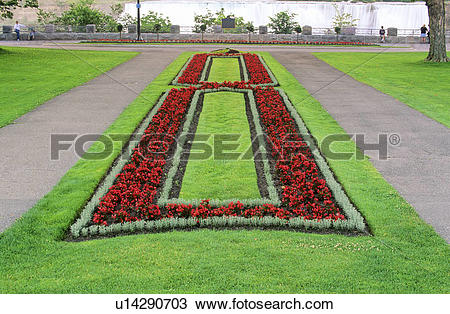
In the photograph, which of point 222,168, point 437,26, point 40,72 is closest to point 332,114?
point 222,168

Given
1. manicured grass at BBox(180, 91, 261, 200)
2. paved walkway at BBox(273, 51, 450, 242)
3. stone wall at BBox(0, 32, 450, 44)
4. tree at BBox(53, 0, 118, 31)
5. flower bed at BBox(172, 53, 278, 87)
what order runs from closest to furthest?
1. paved walkway at BBox(273, 51, 450, 242)
2. manicured grass at BBox(180, 91, 261, 200)
3. flower bed at BBox(172, 53, 278, 87)
4. stone wall at BBox(0, 32, 450, 44)
5. tree at BBox(53, 0, 118, 31)

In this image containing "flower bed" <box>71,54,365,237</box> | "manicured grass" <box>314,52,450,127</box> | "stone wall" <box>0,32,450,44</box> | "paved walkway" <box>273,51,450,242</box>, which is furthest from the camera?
"stone wall" <box>0,32,450,44</box>

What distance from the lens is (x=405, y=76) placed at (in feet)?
70.9

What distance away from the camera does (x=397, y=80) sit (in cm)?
2053

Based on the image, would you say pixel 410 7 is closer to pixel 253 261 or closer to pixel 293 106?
pixel 293 106

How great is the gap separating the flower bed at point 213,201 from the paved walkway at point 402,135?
44.3 inches

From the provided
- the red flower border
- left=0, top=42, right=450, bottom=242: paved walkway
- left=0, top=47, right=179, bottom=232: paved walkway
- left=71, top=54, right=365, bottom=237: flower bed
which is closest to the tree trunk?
left=0, top=42, right=450, bottom=242: paved walkway

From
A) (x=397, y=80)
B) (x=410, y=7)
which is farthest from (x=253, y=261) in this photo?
(x=410, y=7)

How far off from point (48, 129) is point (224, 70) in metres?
11.7

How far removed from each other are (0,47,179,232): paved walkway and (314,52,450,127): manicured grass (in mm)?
8928

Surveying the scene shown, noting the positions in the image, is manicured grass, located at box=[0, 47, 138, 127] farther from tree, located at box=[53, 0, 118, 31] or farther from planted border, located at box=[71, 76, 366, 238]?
tree, located at box=[53, 0, 118, 31]

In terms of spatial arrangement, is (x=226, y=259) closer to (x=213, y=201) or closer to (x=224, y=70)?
(x=213, y=201)

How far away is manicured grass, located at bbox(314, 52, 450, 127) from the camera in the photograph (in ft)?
51.1

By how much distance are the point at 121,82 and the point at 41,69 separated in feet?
19.0
